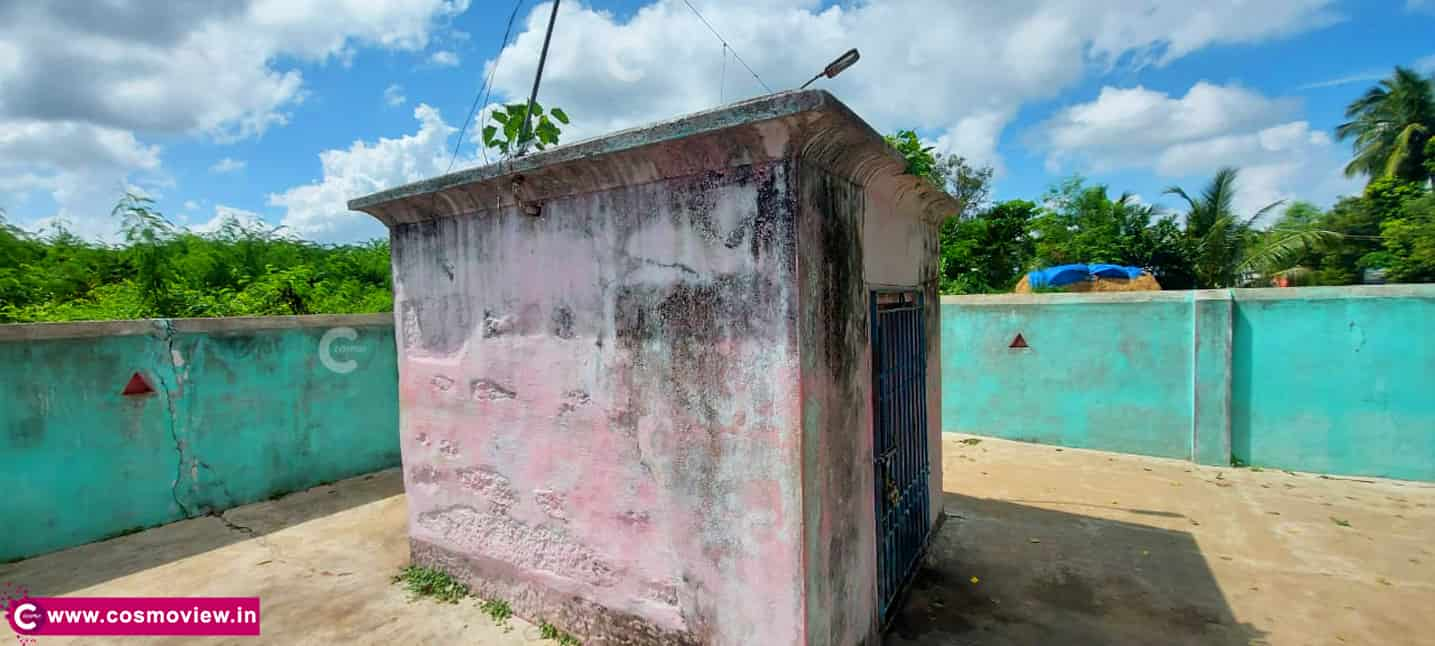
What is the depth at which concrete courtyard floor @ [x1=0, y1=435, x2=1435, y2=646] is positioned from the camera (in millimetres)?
3234

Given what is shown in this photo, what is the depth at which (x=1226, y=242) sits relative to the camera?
13227 mm

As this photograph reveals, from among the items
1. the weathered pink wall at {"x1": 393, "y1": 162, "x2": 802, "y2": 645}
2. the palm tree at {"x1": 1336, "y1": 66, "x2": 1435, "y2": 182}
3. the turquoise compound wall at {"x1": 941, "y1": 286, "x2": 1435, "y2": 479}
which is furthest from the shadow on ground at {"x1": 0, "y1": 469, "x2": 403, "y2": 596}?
the palm tree at {"x1": 1336, "y1": 66, "x2": 1435, "y2": 182}

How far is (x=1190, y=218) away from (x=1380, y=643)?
49.6ft

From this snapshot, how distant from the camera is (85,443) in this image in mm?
4656

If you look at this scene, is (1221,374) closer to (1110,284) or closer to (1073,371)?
(1073,371)

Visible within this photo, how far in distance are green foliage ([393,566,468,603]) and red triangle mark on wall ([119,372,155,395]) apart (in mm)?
3108

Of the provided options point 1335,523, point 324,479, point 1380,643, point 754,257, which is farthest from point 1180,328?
point 324,479

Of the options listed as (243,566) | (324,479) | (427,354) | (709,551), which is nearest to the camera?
(709,551)

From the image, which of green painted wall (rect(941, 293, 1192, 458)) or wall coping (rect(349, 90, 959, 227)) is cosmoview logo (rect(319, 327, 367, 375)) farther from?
green painted wall (rect(941, 293, 1192, 458))

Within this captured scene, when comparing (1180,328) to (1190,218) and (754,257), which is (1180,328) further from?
(1190,218)

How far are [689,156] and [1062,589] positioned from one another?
3490 mm

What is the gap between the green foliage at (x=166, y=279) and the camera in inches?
227

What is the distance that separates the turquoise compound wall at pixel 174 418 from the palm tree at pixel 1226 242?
1624cm

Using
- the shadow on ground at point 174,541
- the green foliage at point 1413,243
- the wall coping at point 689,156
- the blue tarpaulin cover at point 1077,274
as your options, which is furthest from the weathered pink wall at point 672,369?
the green foliage at point 1413,243
